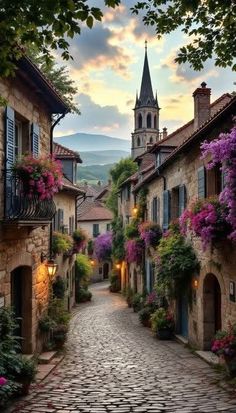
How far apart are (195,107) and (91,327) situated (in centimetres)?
1000

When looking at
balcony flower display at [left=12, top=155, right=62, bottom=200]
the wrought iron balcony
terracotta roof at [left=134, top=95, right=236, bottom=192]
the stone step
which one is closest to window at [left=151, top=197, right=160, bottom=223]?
terracotta roof at [left=134, top=95, right=236, bottom=192]

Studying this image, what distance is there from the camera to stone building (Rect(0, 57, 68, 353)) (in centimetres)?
898

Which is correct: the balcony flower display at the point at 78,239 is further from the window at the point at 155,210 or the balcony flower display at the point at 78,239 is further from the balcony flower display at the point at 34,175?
the balcony flower display at the point at 34,175

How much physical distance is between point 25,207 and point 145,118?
233 ft

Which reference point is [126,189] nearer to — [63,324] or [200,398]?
[63,324]

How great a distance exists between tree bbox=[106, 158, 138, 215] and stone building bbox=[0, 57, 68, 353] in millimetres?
26814

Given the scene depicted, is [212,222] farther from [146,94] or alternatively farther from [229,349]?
[146,94]

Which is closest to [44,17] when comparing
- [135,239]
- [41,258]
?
[41,258]

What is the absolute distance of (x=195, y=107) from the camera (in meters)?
16.1

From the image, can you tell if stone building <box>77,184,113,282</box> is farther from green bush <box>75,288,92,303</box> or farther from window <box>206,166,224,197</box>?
window <box>206,166,224,197</box>

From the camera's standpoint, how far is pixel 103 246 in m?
48.4

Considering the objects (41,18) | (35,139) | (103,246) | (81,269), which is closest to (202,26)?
(41,18)

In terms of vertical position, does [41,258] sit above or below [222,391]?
above

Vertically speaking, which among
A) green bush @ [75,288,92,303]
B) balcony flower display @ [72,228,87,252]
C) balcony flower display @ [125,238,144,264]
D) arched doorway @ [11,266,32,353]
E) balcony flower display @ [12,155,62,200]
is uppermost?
balcony flower display @ [12,155,62,200]
